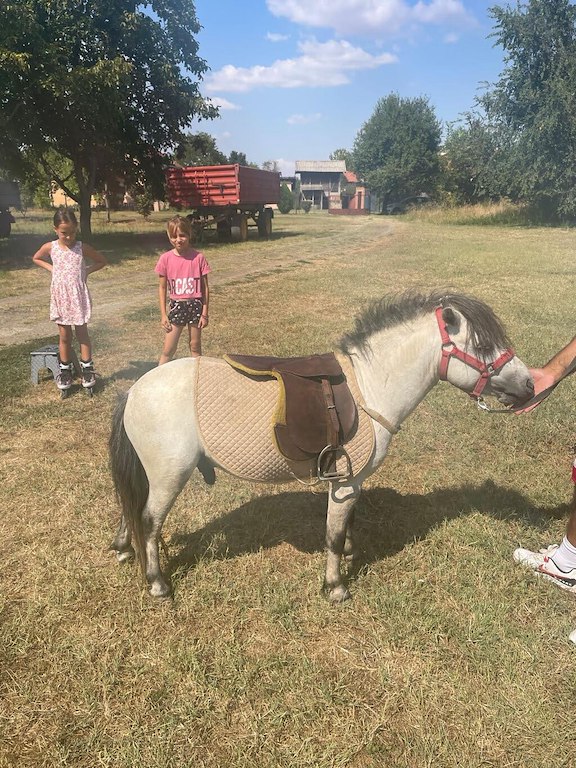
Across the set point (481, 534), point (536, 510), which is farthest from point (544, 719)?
point (536, 510)

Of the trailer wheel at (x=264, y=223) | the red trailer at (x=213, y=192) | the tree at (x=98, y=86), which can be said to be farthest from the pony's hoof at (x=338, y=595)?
the trailer wheel at (x=264, y=223)

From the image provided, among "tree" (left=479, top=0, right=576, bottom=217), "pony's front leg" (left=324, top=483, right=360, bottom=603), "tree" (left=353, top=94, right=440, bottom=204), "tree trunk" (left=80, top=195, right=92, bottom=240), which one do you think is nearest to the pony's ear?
"pony's front leg" (left=324, top=483, right=360, bottom=603)

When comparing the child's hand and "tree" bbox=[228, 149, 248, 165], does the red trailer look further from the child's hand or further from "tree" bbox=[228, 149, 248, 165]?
"tree" bbox=[228, 149, 248, 165]

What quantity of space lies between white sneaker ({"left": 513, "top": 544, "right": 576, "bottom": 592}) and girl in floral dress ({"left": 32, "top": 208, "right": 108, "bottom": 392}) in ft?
A: 14.5

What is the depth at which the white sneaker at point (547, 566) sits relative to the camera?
9.55 ft

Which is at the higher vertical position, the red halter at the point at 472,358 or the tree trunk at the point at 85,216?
the tree trunk at the point at 85,216

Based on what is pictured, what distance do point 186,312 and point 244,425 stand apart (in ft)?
9.51

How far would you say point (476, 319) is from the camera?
8.02ft

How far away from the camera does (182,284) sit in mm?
5027

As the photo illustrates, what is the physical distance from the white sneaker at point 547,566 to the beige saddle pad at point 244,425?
4.50ft

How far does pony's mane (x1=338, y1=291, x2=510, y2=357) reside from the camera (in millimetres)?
2449

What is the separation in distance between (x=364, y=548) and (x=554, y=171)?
33.6m

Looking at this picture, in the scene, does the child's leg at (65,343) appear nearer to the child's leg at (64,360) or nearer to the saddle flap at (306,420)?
the child's leg at (64,360)

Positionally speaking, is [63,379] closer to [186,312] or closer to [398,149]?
[186,312]
